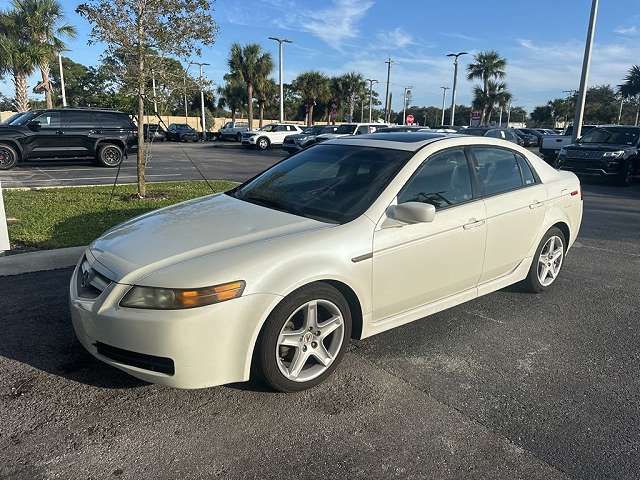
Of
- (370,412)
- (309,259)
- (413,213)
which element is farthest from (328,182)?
(370,412)

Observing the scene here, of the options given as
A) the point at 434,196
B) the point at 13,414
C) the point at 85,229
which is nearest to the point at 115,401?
the point at 13,414

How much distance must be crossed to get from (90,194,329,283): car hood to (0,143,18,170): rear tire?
13396mm

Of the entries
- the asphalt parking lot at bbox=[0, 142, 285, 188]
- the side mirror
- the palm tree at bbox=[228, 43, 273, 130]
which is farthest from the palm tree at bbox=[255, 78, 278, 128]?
the side mirror

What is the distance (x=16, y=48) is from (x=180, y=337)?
3355 centimetres

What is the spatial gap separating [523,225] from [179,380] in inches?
124

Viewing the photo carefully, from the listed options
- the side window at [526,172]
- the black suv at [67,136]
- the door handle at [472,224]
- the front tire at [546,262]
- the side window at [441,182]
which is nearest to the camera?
the side window at [441,182]

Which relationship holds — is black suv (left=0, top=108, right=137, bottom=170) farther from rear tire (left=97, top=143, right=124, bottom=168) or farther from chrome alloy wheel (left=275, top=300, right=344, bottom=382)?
chrome alloy wheel (left=275, top=300, right=344, bottom=382)

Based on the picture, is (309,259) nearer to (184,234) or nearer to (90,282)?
(184,234)

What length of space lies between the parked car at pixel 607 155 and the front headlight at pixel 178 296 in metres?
14.4

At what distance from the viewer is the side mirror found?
3.19 meters

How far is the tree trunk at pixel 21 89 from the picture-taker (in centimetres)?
3028

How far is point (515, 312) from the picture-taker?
4.44 meters

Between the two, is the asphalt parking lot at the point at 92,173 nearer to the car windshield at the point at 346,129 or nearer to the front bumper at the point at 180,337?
the car windshield at the point at 346,129

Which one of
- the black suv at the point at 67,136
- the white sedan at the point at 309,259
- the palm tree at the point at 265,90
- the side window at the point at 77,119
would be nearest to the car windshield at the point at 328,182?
the white sedan at the point at 309,259
